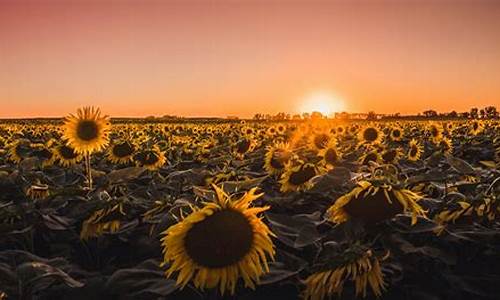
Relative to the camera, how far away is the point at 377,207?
2.70 m

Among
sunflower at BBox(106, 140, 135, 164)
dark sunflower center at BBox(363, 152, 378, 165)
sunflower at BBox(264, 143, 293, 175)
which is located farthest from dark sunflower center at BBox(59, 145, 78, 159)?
dark sunflower center at BBox(363, 152, 378, 165)

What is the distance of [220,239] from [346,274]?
54 cm

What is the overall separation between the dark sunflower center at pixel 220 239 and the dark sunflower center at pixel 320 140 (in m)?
6.47

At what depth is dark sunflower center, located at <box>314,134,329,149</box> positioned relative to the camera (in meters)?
8.89

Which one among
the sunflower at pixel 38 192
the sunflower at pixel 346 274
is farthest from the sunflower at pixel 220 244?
the sunflower at pixel 38 192

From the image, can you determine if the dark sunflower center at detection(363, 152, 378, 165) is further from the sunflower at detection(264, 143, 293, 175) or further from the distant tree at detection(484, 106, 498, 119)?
the distant tree at detection(484, 106, 498, 119)

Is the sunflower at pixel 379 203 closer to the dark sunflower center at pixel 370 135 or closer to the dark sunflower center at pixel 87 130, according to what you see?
the dark sunflower center at pixel 87 130

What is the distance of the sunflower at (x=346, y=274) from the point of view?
7.55ft

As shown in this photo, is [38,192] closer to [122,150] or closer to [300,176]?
[300,176]

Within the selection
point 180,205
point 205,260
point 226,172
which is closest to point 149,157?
point 226,172

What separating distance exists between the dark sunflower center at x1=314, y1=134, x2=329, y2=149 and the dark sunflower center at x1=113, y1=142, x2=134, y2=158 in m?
2.92

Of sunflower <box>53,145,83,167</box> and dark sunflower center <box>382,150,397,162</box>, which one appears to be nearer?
dark sunflower center <box>382,150,397,162</box>

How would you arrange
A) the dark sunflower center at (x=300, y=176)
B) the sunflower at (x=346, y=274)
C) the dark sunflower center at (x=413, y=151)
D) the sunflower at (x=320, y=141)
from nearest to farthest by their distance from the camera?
the sunflower at (x=346, y=274) < the dark sunflower center at (x=300, y=176) < the dark sunflower center at (x=413, y=151) < the sunflower at (x=320, y=141)

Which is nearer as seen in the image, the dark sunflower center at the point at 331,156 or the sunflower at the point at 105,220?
the sunflower at the point at 105,220
